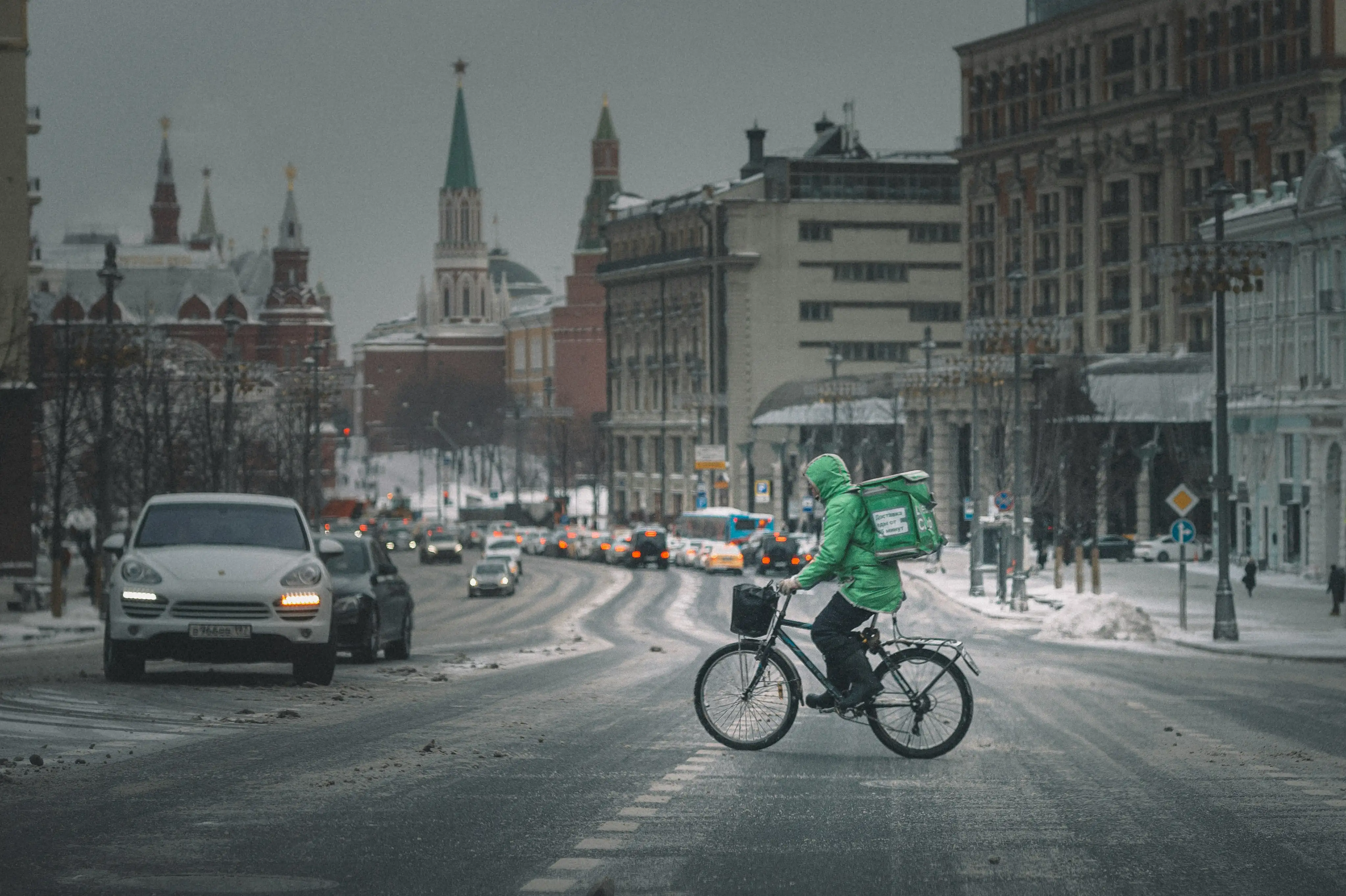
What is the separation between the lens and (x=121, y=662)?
63.3ft

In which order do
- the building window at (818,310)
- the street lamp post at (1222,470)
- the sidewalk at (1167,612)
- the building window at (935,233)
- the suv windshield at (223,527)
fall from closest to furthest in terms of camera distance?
1. the suv windshield at (223,527)
2. the sidewalk at (1167,612)
3. the street lamp post at (1222,470)
4. the building window at (935,233)
5. the building window at (818,310)

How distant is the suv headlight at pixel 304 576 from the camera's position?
1928 centimetres

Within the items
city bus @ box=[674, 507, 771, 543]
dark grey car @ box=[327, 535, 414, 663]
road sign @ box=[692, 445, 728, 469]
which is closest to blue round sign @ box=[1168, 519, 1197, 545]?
dark grey car @ box=[327, 535, 414, 663]

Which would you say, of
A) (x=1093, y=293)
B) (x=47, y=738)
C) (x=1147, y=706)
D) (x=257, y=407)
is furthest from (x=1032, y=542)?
(x=47, y=738)

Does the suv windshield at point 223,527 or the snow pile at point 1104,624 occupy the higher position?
Result: the suv windshield at point 223,527

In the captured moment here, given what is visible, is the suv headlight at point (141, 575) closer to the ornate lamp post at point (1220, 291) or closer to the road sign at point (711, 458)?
the ornate lamp post at point (1220, 291)

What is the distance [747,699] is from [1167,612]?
1406 inches

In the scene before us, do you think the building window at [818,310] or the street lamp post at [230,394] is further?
the building window at [818,310]

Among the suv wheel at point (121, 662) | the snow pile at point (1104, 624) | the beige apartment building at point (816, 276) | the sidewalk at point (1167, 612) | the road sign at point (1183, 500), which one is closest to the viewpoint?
the suv wheel at point (121, 662)

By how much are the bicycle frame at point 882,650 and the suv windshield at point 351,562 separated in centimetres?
1198

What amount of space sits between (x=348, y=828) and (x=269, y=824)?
37 centimetres

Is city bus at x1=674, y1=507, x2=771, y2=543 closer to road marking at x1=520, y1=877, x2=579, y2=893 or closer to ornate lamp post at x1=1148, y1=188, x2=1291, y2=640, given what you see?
ornate lamp post at x1=1148, y1=188, x2=1291, y2=640

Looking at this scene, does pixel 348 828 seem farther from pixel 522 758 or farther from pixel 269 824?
pixel 522 758

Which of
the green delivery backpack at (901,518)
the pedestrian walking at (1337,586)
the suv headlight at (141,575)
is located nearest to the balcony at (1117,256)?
the pedestrian walking at (1337,586)
